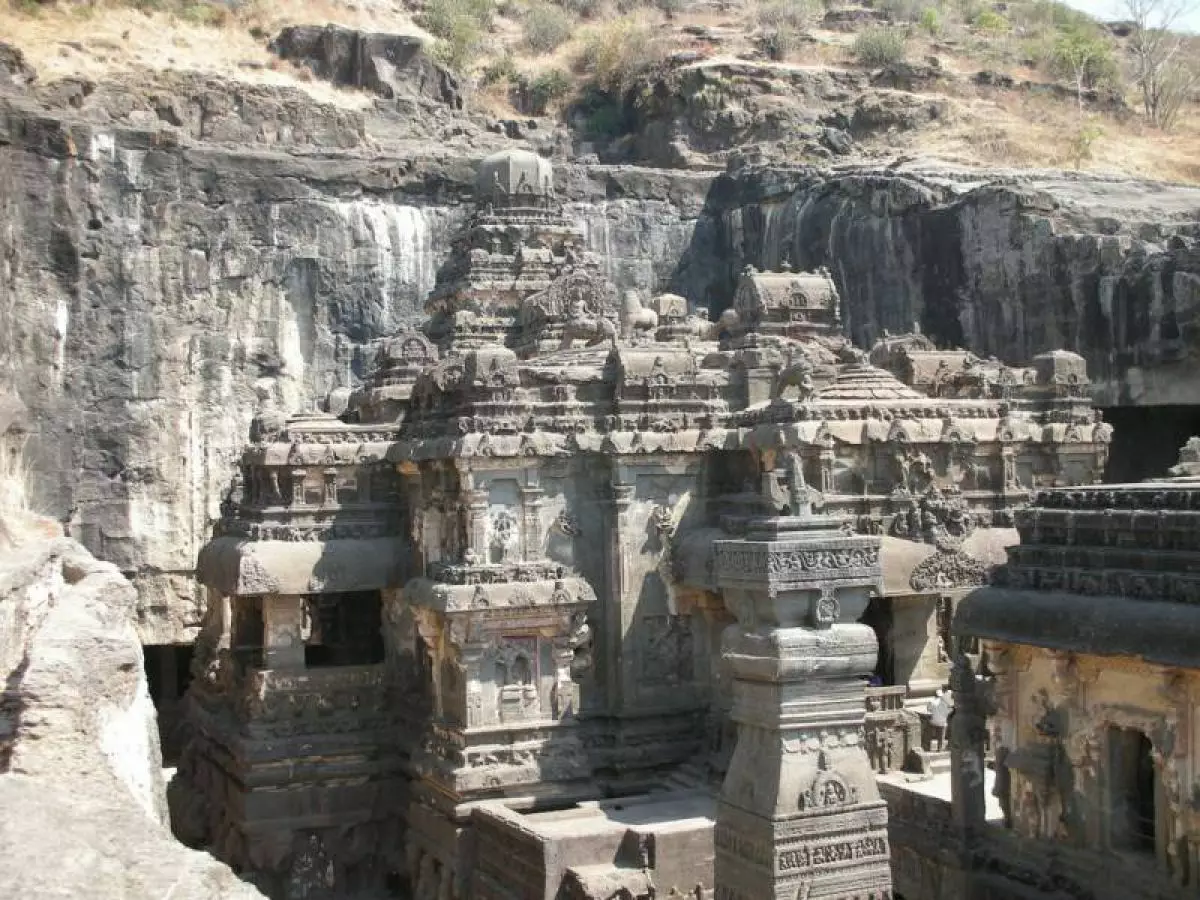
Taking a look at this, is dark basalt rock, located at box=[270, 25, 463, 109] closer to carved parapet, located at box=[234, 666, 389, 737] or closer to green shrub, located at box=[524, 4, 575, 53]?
green shrub, located at box=[524, 4, 575, 53]

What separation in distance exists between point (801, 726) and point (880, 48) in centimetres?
4432

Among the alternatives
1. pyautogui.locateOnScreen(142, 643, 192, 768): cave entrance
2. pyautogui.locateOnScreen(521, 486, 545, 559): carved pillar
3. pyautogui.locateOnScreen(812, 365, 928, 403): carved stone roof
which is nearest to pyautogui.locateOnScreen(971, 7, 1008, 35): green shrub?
pyautogui.locateOnScreen(142, 643, 192, 768): cave entrance

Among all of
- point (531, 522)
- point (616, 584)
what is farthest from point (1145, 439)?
Result: point (531, 522)

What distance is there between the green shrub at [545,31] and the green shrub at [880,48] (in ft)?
40.4

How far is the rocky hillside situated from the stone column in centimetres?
1800

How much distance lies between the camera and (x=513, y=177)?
26906mm

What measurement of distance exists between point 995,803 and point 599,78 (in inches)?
1687

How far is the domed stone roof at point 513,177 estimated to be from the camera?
26859 mm

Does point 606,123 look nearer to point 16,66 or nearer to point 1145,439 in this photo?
Result: point 16,66

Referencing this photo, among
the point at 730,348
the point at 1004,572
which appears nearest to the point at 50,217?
the point at 730,348

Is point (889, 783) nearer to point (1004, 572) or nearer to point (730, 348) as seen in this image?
point (1004, 572)

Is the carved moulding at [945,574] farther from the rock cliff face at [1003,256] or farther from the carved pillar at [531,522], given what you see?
the rock cliff face at [1003,256]

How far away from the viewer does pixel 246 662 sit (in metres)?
21.3

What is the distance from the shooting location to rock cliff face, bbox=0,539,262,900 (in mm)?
5176
